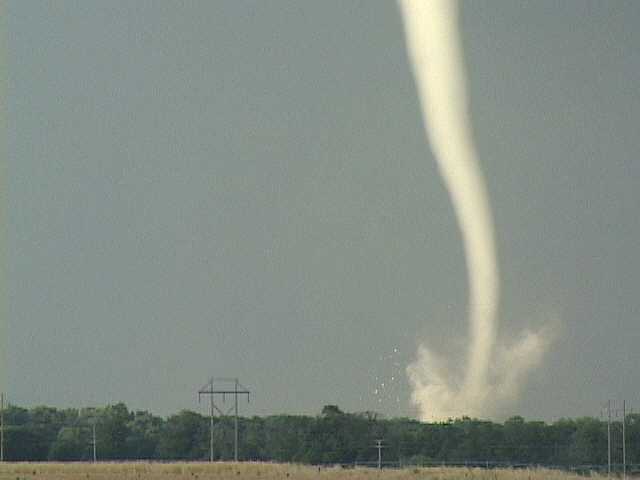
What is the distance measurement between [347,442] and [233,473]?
63764 millimetres

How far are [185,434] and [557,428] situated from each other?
147 ft

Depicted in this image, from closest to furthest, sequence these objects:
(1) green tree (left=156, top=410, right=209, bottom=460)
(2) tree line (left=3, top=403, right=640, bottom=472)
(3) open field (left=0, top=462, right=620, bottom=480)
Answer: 1. (3) open field (left=0, top=462, right=620, bottom=480)
2. (2) tree line (left=3, top=403, right=640, bottom=472)
3. (1) green tree (left=156, top=410, right=209, bottom=460)

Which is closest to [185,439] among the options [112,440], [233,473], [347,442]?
[112,440]

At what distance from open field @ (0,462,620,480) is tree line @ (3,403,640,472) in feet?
135

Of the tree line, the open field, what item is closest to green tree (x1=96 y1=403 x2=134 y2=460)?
the tree line

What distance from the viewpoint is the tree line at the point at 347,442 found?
171m

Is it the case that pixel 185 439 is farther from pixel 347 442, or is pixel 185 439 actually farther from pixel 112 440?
pixel 347 442

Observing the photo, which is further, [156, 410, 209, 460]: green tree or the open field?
[156, 410, 209, 460]: green tree

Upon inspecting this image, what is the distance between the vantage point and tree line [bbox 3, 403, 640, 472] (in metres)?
171

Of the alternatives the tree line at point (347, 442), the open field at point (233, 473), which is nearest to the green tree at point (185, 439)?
the tree line at point (347, 442)

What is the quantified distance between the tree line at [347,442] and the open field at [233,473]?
41073 mm

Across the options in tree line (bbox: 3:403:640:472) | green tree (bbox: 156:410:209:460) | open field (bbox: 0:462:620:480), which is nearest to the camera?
open field (bbox: 0:462:620:480)

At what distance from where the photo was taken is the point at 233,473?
119 m

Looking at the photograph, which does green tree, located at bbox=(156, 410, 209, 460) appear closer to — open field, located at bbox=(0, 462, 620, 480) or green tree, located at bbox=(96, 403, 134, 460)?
green tree, located at bbox=(96, 403, 134, 460)
